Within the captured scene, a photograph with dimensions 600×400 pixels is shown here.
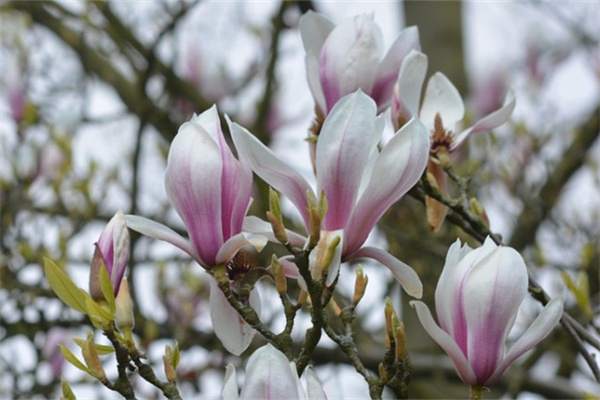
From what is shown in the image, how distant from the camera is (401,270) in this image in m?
0.84

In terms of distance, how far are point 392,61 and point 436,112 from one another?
0.26 feet

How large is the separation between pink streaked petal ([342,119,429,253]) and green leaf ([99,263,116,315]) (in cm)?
21

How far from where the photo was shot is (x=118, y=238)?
828 mm

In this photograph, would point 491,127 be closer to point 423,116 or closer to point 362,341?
point 423,116

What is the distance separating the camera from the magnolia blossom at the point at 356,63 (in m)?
1.02

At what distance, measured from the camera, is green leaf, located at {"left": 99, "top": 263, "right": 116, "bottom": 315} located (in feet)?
2.65

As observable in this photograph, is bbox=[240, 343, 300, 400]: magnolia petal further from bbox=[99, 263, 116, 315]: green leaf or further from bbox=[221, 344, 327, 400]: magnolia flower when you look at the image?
bbox=[99, 263, 116, 315]: green leaf

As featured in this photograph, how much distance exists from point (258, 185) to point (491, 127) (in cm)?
117

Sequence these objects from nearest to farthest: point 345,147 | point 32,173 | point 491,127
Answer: point 345,147
point 491,127
point 32,173

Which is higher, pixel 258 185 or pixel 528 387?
pixel 258 185

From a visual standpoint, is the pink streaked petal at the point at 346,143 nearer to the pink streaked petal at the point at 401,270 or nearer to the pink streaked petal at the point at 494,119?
the pink streaked petal at the point at 401,270

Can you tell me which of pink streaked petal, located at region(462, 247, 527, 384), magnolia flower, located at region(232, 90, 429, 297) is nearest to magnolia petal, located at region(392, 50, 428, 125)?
magnolia flower, located at region(232, 90, 429, 297)

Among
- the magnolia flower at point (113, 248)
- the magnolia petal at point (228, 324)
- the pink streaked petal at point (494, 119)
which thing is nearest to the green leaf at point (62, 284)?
the magnolia flower at point (113, 248)

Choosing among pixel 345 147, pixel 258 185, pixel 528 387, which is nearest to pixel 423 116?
pixel 345 147
